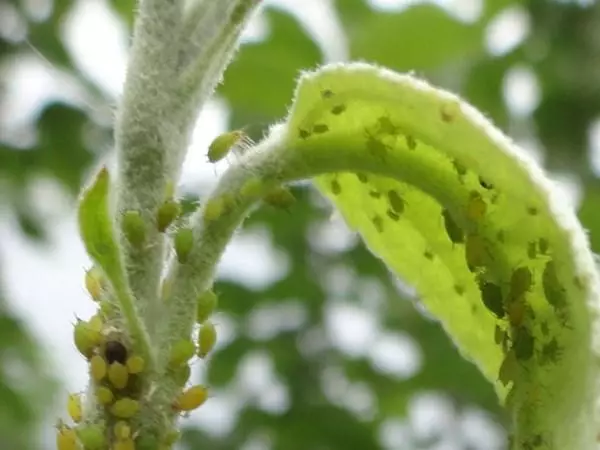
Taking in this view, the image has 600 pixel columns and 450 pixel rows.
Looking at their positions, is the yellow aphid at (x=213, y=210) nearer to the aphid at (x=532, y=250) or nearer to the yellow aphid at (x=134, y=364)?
the yellow aphid at (x=134, y=364)

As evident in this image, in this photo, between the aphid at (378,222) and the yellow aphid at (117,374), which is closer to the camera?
the yellow aphid at (117,374)

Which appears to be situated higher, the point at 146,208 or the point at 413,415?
the point at 413,415

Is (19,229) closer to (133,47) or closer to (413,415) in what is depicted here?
(413,415)

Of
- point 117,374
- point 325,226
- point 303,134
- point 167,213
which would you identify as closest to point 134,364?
point 117,374

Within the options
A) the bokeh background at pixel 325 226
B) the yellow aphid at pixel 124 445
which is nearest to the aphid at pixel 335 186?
the yellow aphid at pixel 124 445

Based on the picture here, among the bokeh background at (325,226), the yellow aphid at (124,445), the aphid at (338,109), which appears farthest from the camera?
the bokeh background at (325,226)

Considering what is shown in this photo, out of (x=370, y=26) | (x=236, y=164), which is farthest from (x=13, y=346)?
(x=236, y=164)

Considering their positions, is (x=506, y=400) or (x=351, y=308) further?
(x=351, y=308)

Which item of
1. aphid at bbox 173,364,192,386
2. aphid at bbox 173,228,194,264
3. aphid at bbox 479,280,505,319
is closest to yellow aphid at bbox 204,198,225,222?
aphid at bbox 173,228,194,264
